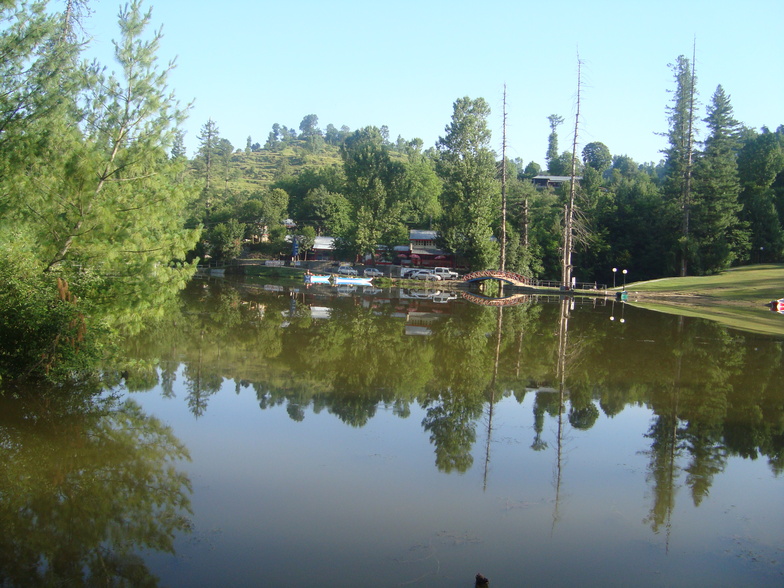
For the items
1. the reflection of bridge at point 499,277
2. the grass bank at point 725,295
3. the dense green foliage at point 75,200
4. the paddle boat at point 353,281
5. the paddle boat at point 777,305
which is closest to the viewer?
the dense green foliage at point 75,200

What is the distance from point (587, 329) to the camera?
30812 mm

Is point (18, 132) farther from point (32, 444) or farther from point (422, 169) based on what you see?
point (422, 169)

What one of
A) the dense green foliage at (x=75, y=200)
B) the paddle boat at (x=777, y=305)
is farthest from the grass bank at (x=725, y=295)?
the dense green foliage at (x=75, y=200)

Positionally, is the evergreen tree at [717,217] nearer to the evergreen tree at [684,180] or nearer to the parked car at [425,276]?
the evergreen tree at [684,180]

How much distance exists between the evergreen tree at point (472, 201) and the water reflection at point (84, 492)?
51349 mm

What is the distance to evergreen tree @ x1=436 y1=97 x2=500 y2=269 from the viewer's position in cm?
6247

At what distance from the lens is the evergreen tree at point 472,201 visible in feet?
205

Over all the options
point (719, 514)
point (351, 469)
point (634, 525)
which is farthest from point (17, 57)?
point (719, 514)

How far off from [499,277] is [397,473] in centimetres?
4955

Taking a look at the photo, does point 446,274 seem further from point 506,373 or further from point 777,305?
point 506,373

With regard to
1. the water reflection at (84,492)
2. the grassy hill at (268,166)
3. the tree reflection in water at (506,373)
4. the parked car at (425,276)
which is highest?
the grassy hill at (268,166)

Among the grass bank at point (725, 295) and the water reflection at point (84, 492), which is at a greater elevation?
the grass bank at point (725, 295)

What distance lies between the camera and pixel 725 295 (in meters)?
48.4

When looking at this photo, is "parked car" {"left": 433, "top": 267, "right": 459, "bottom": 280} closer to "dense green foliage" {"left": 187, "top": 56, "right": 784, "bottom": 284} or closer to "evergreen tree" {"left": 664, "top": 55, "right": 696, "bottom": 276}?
"dense green foliage" {"left": 187, "top": 56, "right": 784, "bottom": 284}
